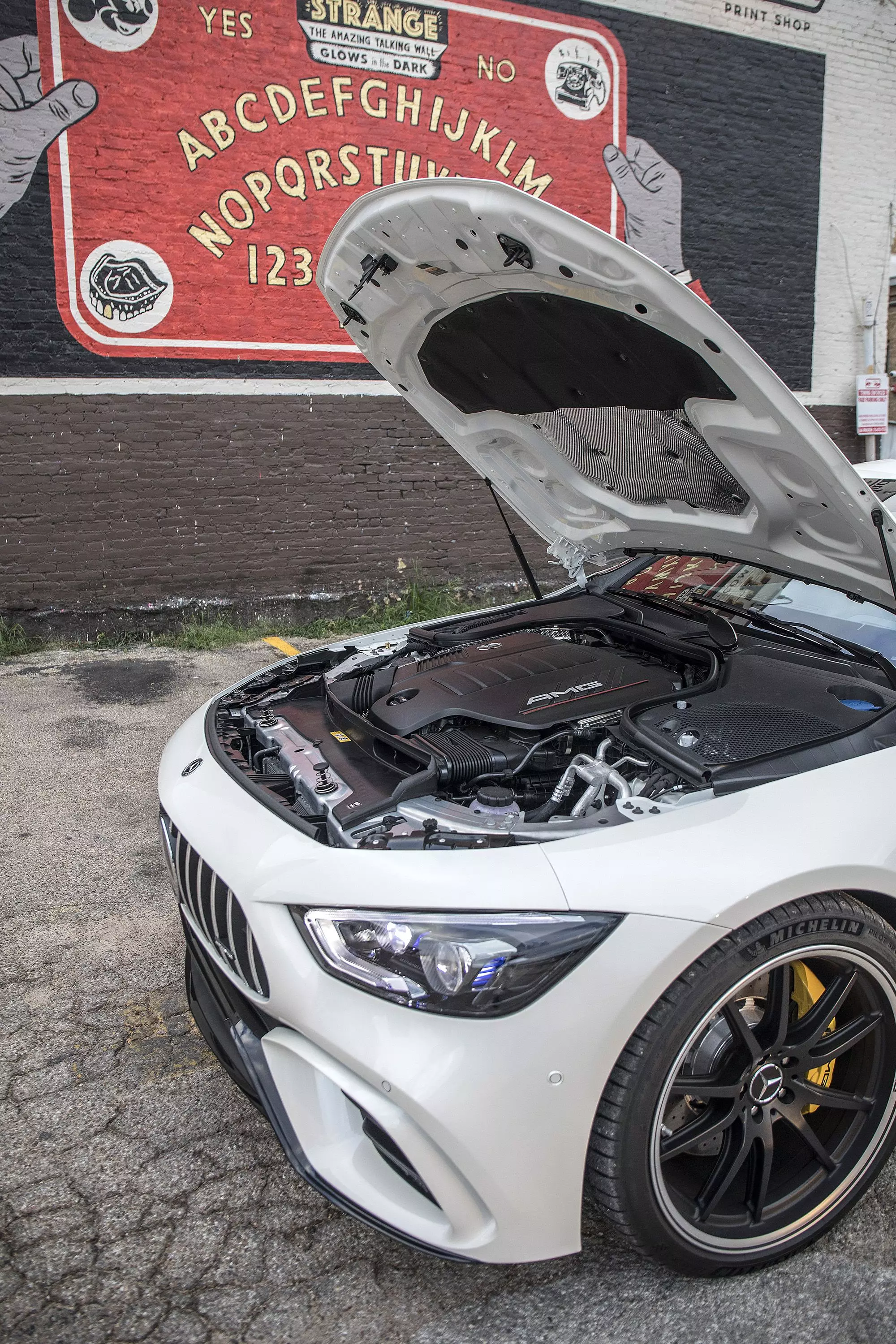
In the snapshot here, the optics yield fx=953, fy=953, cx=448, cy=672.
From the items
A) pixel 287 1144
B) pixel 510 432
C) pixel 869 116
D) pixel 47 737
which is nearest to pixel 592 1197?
pixel 287 1144

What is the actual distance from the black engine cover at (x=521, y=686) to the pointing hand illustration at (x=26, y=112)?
18.0ft

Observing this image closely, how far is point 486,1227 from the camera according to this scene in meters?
1.67

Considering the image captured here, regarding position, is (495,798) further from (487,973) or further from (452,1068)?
(452,1068)

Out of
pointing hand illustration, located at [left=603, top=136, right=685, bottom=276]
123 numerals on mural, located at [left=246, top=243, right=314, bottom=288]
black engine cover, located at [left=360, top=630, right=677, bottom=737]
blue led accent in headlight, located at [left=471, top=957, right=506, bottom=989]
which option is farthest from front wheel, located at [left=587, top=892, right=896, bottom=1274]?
pointing hand illustration, located at [left=603, top=136, right=685, bottom=276]

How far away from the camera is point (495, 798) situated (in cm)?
218

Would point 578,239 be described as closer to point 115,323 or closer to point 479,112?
point 115,323

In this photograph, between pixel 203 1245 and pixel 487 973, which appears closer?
pixel 487 973

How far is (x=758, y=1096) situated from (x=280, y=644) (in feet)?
19.0

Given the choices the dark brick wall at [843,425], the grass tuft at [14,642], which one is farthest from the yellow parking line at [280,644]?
the dark brick wall at [843,425]

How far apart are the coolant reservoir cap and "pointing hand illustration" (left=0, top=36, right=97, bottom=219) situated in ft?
20.5

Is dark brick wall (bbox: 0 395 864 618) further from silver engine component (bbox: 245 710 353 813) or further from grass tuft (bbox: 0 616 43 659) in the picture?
silver engine component (bbox: 245 710 353 813)

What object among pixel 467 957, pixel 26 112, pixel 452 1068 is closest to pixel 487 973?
pixel 467 957

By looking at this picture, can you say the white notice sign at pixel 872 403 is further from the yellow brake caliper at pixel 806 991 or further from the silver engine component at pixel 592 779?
the yellow brake caliper at pixel 806 991

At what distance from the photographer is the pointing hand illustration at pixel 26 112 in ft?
20.9
